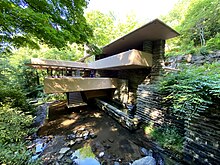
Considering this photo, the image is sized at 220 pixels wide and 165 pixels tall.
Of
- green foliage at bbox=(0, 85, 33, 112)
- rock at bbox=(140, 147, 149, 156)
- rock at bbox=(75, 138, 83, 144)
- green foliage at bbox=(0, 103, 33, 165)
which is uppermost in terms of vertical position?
green foliage at bbox=(0, 85, 33, 112)

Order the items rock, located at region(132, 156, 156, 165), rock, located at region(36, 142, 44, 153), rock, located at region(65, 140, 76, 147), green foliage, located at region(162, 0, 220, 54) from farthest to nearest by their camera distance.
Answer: green foliage, located at region(162, 0, 220, 54) < rock, located at region(65, 140, 76, 147) < rock, located at region(36, 142, 44, 153) < rock, located at region(132, 156, 156, 165)

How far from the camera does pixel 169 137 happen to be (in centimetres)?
372

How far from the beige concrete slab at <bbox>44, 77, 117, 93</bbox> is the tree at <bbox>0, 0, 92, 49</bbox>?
229 centimetres

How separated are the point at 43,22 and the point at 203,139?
16.0 feet

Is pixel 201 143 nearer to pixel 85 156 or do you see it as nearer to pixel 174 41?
pixel 85 156

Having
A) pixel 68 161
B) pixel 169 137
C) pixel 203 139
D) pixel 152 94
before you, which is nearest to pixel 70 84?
pixel 68 161

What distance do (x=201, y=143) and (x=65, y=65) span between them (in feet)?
26.0

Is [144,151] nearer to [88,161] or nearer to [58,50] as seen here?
[88,161]

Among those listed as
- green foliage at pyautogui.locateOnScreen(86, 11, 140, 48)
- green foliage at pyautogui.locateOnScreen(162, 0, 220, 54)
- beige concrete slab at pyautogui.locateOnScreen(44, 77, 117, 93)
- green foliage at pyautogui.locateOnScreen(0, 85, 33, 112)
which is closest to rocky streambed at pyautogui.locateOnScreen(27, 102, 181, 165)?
green foliage at pyautogui.locateOnScreen(0, 85, 33, 112)

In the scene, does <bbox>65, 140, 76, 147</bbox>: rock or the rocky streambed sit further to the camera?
<bbox>65, 140, 76, 147</bbox>: rock

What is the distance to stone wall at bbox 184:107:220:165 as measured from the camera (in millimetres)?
2480

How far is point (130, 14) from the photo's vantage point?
15445mm

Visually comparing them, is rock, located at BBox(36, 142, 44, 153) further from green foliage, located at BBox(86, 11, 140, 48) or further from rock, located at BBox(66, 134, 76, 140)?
green foliage, located at BBox(86, 11, 140, 48)

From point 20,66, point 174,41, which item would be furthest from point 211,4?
point 20,66
